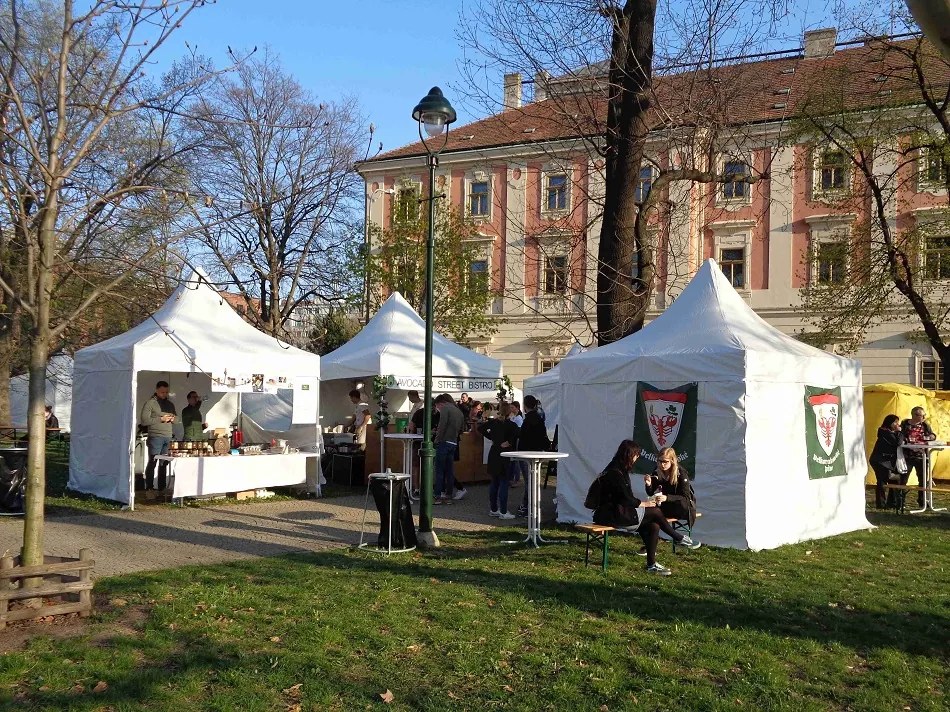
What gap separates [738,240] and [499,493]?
25929mm

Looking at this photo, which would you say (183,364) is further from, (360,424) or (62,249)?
(62,249)

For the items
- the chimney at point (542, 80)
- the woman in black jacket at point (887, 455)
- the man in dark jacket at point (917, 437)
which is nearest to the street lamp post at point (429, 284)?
the chimney at point (542, 80)

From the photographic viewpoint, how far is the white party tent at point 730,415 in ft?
33.5

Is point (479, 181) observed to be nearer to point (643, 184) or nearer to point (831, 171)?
point (643, 184)

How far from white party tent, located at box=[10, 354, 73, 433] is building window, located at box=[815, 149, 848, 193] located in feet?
84.0

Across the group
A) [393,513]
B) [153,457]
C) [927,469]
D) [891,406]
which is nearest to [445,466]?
[153,457]

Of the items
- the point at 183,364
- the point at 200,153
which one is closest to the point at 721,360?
the point at 183,364

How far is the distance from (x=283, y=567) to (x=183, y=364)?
5.94m

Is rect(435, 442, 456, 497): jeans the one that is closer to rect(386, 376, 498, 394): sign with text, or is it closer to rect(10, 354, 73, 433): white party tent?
rect(386, 376, 498, 394): sign with text

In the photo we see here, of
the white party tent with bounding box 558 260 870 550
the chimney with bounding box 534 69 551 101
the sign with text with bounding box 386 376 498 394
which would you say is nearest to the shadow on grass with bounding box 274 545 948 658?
the white party tent with bounding box 558 260 870 550

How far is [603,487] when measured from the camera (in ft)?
29.3

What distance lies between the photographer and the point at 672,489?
30.9ft

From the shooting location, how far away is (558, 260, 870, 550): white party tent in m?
10.2

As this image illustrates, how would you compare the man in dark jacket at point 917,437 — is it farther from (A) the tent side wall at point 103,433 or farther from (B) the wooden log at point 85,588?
(B) the wooden log at point 85,588
